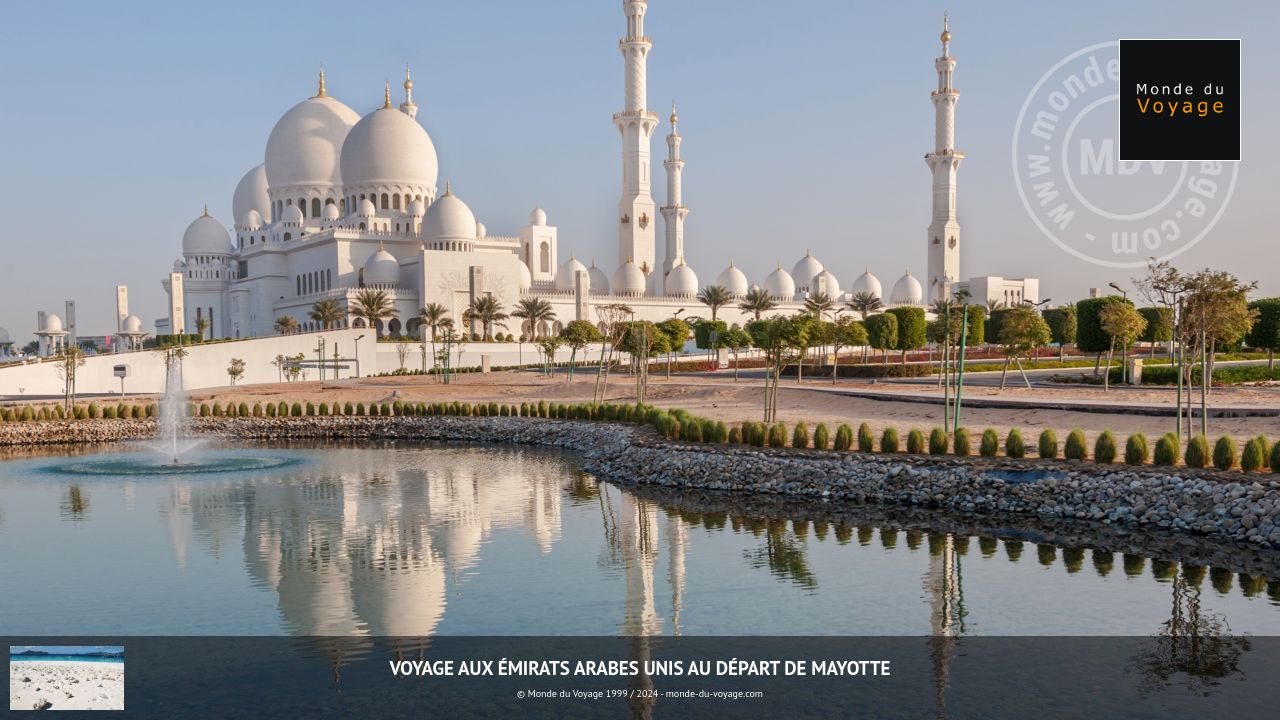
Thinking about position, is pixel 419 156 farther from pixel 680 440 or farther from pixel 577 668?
pixel 577 668

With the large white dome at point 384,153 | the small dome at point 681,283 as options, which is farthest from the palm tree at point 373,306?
the small dome at point 681,283

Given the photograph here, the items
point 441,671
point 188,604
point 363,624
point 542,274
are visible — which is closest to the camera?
point 441,671

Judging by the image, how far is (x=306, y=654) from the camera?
417 inches

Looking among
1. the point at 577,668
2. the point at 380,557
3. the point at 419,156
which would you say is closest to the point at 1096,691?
the point at 577,668

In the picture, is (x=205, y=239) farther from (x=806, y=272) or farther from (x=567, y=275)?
(x=806, y=272)

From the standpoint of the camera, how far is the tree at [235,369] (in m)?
53.8

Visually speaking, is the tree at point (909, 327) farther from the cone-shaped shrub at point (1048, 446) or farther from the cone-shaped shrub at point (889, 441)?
the cone-shaped shrub at point (1048, 446)

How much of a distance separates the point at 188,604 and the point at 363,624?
2.62 meters

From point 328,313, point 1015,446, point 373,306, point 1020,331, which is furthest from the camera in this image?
point 373,306

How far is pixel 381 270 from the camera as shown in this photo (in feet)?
236

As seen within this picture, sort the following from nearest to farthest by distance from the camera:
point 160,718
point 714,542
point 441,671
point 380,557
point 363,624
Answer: point 160,718 < point 441,671 < point 363,624 < point 380,557 < point 714,542

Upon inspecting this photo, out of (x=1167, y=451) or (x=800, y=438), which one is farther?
(x=800, y=438)

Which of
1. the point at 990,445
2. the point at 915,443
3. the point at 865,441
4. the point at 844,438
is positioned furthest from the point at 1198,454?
the point at 844,438

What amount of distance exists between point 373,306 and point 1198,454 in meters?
56.0
